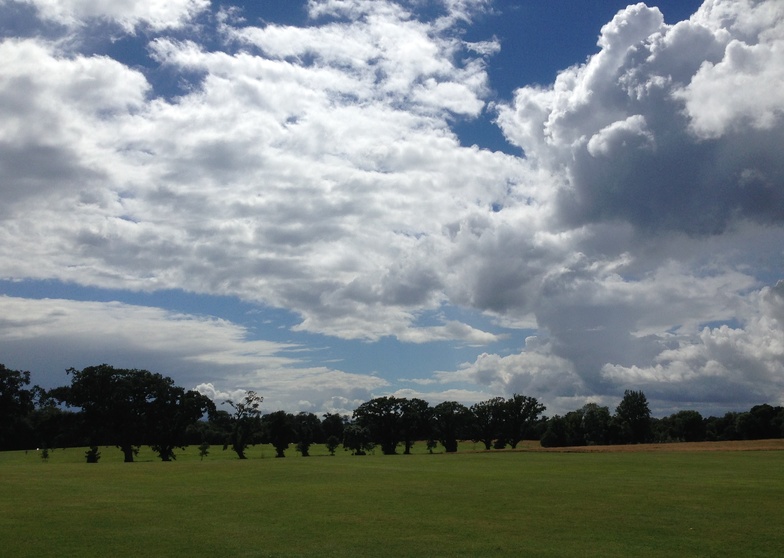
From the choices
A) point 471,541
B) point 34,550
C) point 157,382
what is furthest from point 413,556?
point 157,382

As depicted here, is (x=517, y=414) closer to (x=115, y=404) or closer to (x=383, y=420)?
(x=383, y=420)

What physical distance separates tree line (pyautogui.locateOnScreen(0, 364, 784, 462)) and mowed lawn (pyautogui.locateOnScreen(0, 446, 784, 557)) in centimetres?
5700

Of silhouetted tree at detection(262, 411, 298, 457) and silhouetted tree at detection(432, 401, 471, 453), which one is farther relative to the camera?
silhouetted tree at detection(432, 401, 471, 453)

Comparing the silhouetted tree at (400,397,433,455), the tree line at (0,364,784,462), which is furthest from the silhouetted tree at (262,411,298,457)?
the silhouetted tree at (400,397,433,455)

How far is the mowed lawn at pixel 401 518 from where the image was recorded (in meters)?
19.1

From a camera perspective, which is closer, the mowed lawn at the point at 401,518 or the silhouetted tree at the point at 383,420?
the mowed lawn at the point at 401,518

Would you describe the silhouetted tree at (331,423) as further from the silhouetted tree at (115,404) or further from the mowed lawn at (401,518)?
the mowed lawn at (401,518)

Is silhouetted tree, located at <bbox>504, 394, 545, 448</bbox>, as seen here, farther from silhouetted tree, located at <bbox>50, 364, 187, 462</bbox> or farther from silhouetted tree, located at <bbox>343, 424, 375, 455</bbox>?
silhouetted tree, located at <bbox>50, 364, 187, 462</bbox>

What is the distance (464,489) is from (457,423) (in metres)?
102

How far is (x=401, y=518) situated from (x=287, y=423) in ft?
310

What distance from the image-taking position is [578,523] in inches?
909

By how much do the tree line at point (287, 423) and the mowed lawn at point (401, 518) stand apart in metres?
57.0

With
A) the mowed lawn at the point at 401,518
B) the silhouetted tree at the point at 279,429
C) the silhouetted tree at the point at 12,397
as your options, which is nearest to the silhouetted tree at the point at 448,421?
the silhouetted tree at the point at 279,429

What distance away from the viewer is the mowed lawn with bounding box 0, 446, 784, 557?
19094 millimetres
